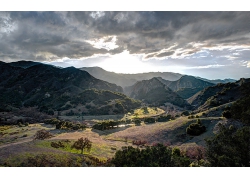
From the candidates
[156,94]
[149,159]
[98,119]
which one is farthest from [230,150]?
[156,94]

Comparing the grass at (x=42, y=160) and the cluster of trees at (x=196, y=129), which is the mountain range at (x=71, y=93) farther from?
the grass at (x=42, y=160)

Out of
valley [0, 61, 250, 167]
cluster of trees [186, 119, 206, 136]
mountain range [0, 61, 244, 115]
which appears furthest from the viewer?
mountain range [0, 61, 244, 115]

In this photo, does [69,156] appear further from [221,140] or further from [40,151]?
[221,140]

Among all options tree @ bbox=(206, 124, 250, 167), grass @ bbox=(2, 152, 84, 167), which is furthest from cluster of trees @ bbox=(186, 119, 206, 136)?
grass @ bbox=(2, 152, 84, 167)

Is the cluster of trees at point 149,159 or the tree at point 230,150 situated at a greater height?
the tree at point 230,150

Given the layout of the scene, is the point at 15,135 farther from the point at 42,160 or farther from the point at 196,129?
the point at 196,129

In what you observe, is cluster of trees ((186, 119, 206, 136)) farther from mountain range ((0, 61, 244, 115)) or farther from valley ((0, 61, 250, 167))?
mountain range ((0, 61, 244, 115))

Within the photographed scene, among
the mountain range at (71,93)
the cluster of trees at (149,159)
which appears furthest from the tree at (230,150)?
the mountain range at (71,93)

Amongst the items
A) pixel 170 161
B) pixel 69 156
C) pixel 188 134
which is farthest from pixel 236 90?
pixel 69 156
